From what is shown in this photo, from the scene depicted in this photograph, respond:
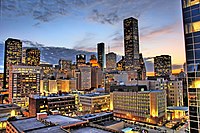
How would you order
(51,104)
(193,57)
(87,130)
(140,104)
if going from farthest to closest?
(51,104) → (140,104) → (87,130) → (193,57)

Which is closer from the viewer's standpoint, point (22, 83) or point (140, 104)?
point (140, 104)

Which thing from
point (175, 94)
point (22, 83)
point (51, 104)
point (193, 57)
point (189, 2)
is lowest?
point (51, 104)

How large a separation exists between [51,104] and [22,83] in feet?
263

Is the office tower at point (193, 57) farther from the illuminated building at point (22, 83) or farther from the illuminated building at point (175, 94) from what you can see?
the illuminated building at point (22, 83)

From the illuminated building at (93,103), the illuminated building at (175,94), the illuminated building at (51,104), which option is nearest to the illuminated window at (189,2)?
the illuminated building at (51,104)

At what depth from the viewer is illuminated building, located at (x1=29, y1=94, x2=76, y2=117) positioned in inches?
4596

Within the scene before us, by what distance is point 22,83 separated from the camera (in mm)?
186625

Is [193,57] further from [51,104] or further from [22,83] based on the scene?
[22,83]

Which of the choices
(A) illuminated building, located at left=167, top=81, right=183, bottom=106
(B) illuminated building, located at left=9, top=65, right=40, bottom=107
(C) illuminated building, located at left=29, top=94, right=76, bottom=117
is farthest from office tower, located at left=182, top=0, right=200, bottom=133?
(B) illuminated building, located at left=9, top=65, right=40, bottom=107

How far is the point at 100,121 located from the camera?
81312 mm

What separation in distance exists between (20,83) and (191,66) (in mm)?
180545

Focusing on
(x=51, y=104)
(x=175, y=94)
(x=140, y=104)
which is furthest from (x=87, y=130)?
(x=175, y=94)

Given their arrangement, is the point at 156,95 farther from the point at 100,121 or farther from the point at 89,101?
the point at 89,101

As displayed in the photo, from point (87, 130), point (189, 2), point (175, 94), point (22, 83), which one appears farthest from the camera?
point (22, 83)
